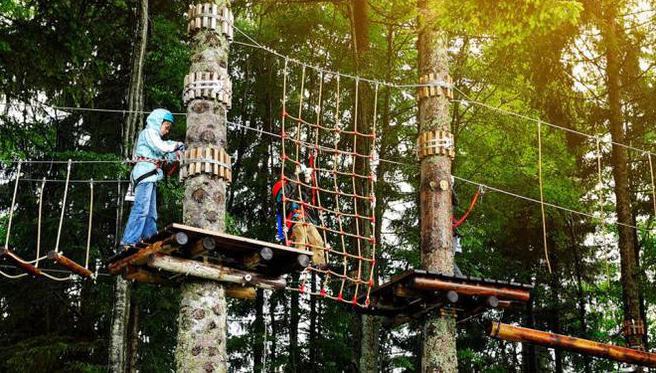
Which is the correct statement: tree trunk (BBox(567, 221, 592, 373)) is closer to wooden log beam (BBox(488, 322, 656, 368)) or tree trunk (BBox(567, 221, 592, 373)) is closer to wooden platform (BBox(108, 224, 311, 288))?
wooden log beam (BBox(488, 322, 656, 368))

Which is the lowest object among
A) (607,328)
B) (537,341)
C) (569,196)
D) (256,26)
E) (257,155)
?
(537,341)

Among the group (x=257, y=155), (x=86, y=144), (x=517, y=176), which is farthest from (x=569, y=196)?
(x=86, y=144)

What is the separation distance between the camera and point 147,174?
7.82 meters

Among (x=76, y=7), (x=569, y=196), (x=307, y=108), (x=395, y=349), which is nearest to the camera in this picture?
(x=76, y=7)

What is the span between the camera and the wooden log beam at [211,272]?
21.6ft

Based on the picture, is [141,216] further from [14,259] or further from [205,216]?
[14,259]

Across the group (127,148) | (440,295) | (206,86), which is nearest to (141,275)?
(206,86)

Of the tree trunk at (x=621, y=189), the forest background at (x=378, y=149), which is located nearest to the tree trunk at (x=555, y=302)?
the forest background at (x=378, y=149)

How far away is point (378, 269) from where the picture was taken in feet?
59.5

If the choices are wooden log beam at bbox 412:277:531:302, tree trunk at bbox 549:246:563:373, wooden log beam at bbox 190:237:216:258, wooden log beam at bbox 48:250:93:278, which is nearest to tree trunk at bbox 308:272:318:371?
tree trunk at bbox 549:246:563:373

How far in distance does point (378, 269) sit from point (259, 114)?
18.2ft

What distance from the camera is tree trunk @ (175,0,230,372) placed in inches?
262

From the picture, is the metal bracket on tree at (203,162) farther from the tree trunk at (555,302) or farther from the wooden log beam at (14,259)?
the tree trunk at (555,302)

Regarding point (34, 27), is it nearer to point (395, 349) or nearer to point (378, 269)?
point (378, 269)
